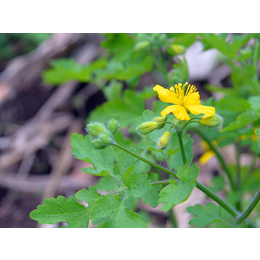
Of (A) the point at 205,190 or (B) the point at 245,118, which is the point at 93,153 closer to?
(A) the point at 205,190

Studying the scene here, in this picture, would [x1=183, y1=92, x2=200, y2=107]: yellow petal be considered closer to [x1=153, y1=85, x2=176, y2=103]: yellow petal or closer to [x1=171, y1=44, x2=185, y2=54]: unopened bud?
[x1=153, y1=85, x2=176, y2=103]: yellow petal

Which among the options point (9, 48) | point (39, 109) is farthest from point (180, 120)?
point (9, 48)

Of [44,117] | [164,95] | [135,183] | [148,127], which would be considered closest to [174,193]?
[135,183]

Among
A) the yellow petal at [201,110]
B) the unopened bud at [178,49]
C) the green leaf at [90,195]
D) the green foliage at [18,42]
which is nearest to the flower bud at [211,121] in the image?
the yellow petal at [201,110]

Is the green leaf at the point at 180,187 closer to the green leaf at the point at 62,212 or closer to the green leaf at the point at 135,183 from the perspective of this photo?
the green leaf at the point at 135,183

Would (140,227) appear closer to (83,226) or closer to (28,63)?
(83,226)
